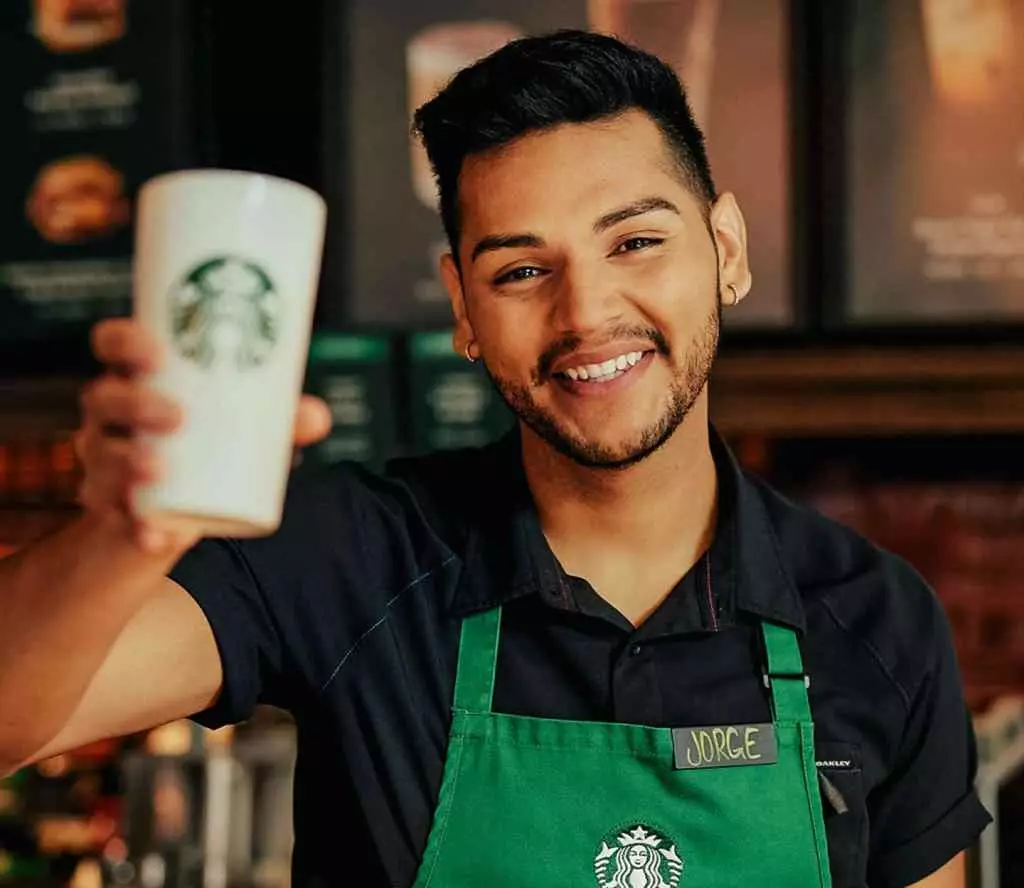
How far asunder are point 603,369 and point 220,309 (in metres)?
0.59

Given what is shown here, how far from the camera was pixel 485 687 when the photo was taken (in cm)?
128

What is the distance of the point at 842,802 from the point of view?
4.29ft

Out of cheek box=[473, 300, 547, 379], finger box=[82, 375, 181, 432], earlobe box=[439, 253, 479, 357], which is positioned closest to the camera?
finger box=[82, 375, 181, 432]

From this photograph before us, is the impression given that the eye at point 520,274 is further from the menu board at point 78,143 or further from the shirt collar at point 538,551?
the menu board at point 78,143

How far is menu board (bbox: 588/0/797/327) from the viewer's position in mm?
2371

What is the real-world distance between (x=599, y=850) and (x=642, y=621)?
9.1 inches

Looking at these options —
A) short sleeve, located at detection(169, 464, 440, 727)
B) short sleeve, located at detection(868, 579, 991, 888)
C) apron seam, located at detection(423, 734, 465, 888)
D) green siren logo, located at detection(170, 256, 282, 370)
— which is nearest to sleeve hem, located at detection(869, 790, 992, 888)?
short sleeve, located at detection(868, 579, 991, 888)

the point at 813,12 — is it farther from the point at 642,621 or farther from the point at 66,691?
the point at 66,691

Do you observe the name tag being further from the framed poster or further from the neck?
the framed poster

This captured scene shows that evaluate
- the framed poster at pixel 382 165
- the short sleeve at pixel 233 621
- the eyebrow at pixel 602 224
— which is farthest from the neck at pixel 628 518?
the framed poster at pixel 382 165

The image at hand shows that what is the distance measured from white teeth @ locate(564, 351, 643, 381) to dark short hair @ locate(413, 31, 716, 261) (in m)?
0.23

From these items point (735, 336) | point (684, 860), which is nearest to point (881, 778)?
point (684, 860)

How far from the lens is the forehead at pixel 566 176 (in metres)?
1.29

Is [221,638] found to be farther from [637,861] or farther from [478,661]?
[637,861]
